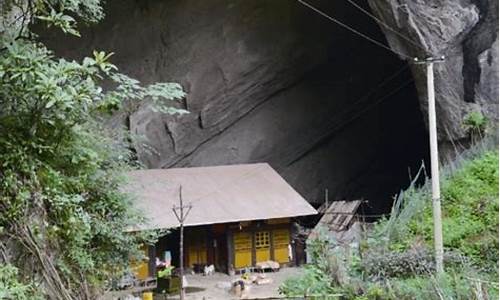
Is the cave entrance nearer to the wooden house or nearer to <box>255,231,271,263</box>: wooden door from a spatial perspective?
the wooden house

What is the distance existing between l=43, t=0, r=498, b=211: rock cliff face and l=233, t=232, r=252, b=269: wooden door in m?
3.26

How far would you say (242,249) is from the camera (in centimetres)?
1237

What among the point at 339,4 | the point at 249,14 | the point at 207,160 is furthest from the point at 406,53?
the point at 207,160

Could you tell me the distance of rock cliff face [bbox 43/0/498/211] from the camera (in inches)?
426

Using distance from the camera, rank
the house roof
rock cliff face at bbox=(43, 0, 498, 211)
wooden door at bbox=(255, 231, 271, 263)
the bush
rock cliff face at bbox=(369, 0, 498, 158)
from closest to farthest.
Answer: the bush
rock cliff face at bbox=(369, 0, 498, 158)
rock cliff face at bbox=(43, 0, 498, 211)
the house roof
wooden door at bbox=(255, 231, 271, 263)

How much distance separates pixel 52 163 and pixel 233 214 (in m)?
7.56

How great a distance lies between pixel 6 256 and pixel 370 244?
587 centimetres

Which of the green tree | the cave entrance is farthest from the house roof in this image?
the green tree

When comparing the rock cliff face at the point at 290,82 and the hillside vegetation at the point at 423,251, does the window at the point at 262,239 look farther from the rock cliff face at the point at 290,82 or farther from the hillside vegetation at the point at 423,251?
the rock cliff face at the point at 290,82

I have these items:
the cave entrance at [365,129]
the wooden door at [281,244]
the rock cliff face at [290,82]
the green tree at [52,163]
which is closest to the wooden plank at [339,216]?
the wooden door at [281,244]

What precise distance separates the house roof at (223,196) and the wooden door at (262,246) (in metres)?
0.91

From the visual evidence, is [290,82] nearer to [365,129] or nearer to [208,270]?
[365,129]

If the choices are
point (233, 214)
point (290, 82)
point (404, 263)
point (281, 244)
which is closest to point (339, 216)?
point (281, 244)

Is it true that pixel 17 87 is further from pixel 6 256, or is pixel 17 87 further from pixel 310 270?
pixel 310 270
